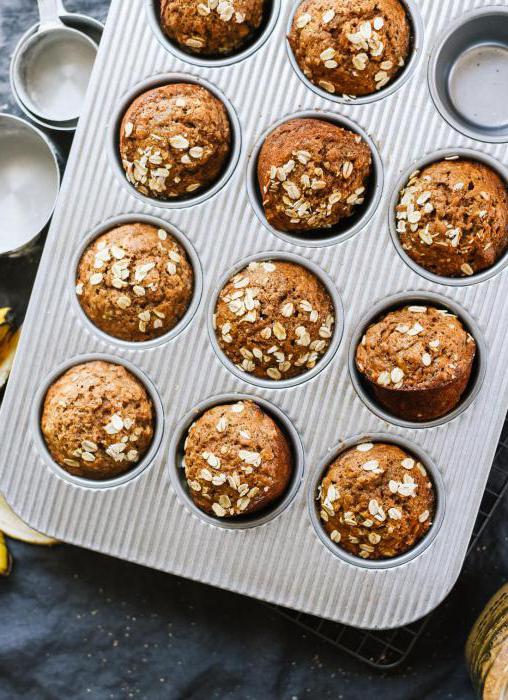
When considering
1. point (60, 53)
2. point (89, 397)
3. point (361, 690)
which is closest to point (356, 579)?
point (361, 690)

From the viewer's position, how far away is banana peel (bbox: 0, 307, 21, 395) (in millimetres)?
3057

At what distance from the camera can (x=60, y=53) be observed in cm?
312

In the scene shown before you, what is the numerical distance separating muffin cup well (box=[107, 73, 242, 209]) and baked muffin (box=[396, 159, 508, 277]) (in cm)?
58

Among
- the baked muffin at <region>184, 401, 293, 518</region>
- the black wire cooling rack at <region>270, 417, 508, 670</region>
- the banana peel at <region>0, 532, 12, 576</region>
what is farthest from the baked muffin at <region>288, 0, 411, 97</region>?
the banana peel at <region>0, 532, 12, 576</region>

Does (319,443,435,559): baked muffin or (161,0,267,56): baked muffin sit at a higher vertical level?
(161,0,267,56): baked muffin

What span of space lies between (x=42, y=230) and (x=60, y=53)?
71cm

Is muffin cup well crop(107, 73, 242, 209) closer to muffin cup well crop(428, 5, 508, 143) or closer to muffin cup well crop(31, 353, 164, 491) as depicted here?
muffin cup well crop(31, 353, 164, 491)

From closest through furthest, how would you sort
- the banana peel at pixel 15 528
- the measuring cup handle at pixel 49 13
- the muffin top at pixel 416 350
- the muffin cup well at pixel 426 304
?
1. the muffin top at pixel 416 350
2. the muffin cup well at pixel 426 304
3. the measuring cup handle at pixel 49 13
4. the banana peel at pixel 15 528

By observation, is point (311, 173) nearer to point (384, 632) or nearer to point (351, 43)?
point (351, 43)

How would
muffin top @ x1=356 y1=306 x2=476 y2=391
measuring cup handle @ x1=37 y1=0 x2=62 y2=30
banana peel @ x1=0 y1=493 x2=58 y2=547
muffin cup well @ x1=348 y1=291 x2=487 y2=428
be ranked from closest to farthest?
muffin top @ x1=356 y1=306 x2=476 y2=391 < muffin cup well @ x1=348 y1=291 x2=487 y2=428 < measuring cup handle @ x1=37 y1=0 x2=62 y2=30 < banana peel @ x1=0 y1=493 x2=58 y2=547

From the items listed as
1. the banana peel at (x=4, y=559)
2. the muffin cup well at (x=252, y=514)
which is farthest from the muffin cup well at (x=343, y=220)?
the banana peel at (x=4, y=559)

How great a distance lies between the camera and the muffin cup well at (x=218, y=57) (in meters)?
2.64

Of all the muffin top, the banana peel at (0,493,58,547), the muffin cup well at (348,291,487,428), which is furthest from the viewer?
the banana peel at (0,493,58,547)

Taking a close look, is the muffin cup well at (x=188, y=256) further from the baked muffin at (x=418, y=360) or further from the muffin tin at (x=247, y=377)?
the baked muffin at (x=418, y=360)
